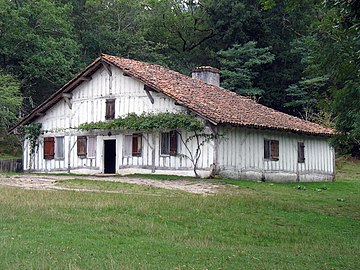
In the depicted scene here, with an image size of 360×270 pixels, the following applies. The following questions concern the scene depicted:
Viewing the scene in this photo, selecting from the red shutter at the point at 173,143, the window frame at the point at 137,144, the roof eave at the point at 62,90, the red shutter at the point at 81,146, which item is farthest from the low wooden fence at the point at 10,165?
the red shutter at the point at 173,143

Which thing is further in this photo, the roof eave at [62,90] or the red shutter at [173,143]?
the roof eave at [62,90]

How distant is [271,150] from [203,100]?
447 cm

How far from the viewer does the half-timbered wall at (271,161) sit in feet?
85.2

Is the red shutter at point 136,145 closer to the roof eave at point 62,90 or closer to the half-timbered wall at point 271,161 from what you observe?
the roof eave at point 62,90

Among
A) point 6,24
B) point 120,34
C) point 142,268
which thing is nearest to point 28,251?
point 142,268

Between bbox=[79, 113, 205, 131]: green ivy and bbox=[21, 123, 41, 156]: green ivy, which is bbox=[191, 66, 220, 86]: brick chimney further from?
bbox=[21, 123, 41, 156]: green ivy

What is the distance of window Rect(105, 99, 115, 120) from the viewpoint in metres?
29.0

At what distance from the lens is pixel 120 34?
4900 cm

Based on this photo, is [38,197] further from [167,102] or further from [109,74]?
[109,74]

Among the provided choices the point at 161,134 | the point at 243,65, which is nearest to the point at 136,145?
the point at 161,134

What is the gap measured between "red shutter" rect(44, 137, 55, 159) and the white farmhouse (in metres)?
0.06

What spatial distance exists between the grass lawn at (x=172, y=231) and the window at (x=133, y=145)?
28.9 feet

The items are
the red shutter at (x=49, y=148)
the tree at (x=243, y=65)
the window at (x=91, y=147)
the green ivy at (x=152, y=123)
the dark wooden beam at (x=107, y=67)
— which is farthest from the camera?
the tree at (x=243, y=65)

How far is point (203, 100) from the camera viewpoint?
27469 mm
